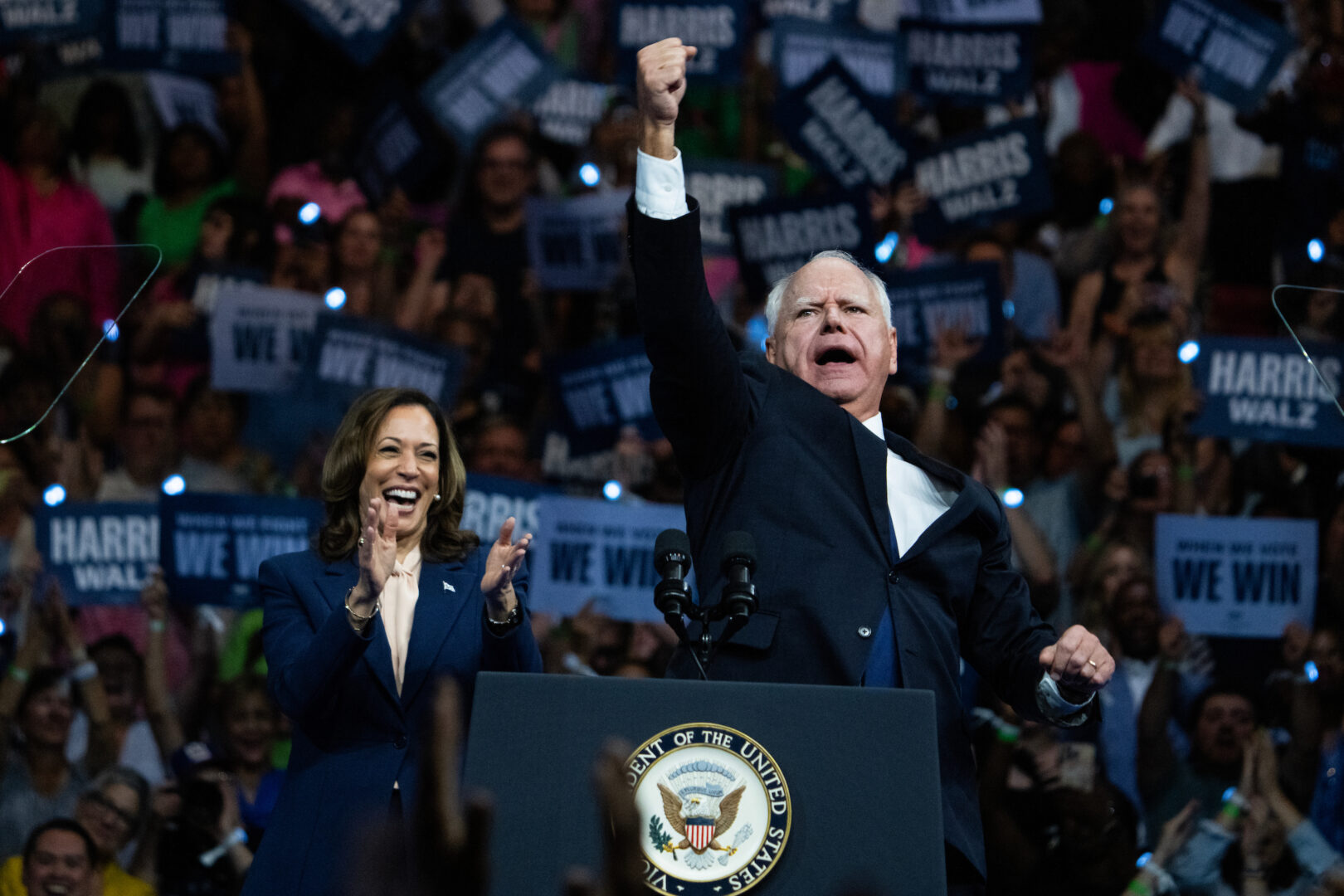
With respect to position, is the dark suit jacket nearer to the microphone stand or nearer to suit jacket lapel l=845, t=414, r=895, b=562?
suit jacket lapel l=845, t=414, r=895, b=562

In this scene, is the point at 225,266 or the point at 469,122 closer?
the point at 225,266

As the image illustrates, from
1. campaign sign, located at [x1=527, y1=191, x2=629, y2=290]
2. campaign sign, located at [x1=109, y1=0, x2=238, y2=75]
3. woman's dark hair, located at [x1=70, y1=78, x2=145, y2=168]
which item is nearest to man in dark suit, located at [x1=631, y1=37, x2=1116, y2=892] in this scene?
campaign sign, located at [x1=527, y1=191, x2=629, y2=290]

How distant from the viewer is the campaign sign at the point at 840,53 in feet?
22.7

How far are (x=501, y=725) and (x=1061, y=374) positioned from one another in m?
4.50

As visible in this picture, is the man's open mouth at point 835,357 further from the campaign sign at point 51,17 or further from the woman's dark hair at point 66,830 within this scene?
the campaign sign at point 51,17

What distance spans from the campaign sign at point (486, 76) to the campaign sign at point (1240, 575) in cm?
318

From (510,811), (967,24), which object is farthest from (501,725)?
(967,24)

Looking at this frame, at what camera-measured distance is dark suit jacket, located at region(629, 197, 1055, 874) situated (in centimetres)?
242

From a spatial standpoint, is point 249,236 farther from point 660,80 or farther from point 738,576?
point 738,576

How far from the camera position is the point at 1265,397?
5418 millimetres

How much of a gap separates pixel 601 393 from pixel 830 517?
3.20 meters

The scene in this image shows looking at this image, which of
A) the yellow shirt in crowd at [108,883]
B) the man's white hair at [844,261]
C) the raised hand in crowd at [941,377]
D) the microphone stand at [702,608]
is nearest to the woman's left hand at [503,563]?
the microphone stand at [702,608]

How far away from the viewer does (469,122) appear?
6.79 metres

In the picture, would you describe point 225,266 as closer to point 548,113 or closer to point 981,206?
point 548,113
